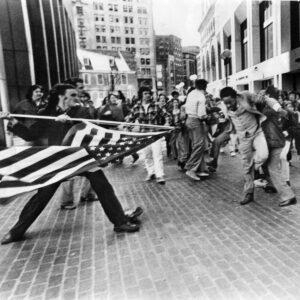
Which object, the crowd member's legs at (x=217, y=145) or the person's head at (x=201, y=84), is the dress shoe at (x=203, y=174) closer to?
the crowd member's legs at (x=217, y=145)

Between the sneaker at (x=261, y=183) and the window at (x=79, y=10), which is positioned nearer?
the sneaker at (x=261, y=183)

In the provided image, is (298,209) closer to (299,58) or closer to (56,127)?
(56,127)

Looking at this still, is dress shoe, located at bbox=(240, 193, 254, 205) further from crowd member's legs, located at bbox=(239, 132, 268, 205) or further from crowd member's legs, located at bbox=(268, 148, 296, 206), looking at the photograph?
crowd member's legs, located at bbox=(268, 148, 296, 206)

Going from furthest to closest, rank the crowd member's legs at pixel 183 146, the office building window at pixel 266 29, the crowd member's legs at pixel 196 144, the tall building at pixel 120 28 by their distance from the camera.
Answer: the tall building at pixel 120 28 → the office building window at pixel 266 29 → the crowd member's legs at pixel 183 146 → the crowd member's legs at pixel 196 144

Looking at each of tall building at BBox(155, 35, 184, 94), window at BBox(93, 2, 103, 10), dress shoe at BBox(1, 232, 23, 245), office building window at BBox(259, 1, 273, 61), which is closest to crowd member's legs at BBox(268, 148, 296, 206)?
dress shoe at BBox(1, 232, 23, 245)

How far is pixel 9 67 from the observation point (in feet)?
49.9

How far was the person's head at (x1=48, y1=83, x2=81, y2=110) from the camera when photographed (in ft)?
14.8

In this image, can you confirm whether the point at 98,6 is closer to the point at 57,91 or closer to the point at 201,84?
the point at 201,84

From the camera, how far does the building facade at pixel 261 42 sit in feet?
62.8

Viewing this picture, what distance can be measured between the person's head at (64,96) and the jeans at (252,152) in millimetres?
2645

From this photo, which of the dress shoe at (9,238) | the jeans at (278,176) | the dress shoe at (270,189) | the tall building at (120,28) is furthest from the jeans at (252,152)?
the tall building at (120,28)

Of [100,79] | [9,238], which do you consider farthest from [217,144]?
[100,79]

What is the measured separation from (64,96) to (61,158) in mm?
953

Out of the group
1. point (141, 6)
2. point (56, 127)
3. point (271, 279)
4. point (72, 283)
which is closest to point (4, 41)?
point (56, 127)
